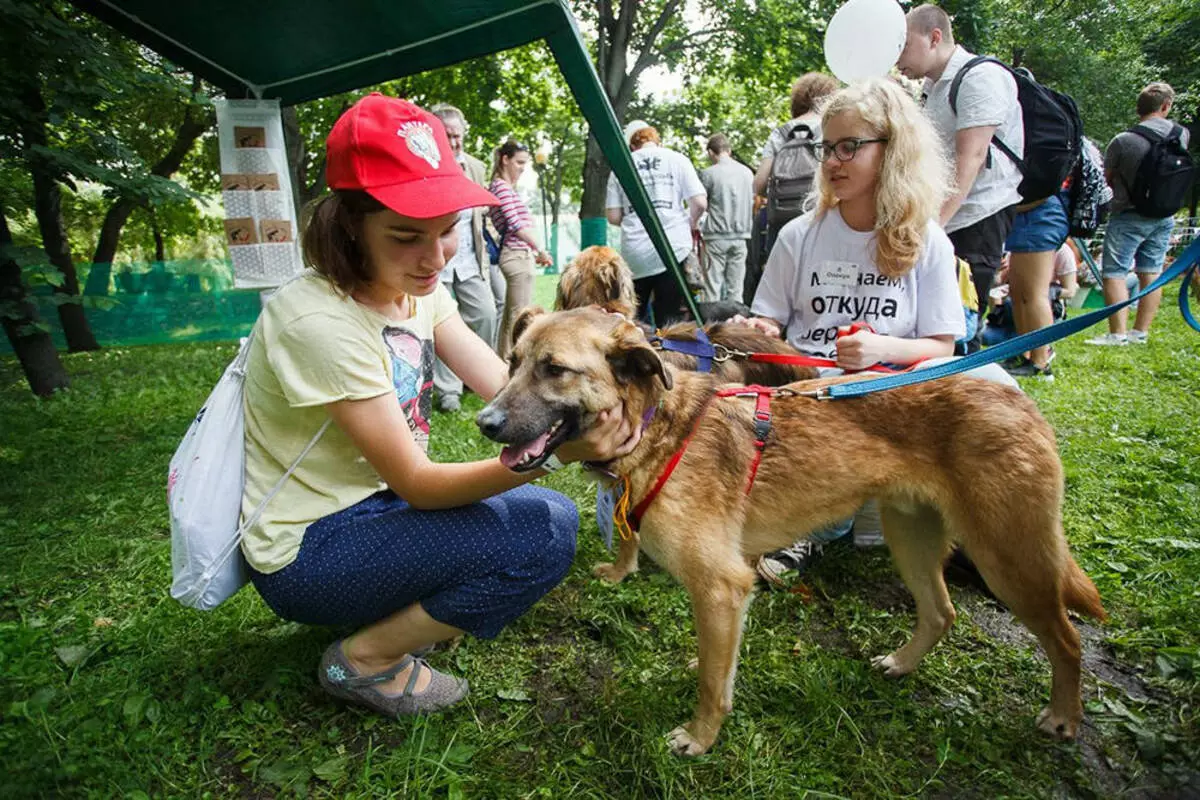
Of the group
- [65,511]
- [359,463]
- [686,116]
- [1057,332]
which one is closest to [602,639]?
[359,463]

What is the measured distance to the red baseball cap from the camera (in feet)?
6.23

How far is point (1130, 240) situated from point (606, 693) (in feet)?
29.5

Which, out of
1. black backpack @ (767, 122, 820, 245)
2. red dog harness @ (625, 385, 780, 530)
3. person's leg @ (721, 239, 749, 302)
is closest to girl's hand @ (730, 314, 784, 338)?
red dog harness @ (625, 385, 780, 530)

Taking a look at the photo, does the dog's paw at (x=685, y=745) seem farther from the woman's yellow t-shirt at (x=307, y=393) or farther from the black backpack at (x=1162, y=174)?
the black backpack at (x=1162, y=174)

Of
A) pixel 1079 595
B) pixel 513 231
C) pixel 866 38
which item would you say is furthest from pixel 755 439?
pixel 513 231

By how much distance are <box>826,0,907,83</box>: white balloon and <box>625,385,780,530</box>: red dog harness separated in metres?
3.13

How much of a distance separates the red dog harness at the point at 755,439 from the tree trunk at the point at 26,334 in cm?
547

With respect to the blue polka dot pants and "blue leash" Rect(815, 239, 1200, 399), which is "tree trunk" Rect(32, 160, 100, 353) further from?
"blue leash" Rect(815, 239, 1200, 399)

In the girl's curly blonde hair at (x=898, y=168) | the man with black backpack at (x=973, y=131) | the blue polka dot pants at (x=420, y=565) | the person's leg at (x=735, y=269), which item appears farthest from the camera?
the person's leg at (x=735, y=269)

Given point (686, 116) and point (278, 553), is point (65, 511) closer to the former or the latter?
point (278, 553)

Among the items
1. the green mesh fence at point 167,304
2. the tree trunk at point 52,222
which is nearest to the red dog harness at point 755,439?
the tree trunk at point 52,222

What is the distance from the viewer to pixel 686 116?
2178 centimetres

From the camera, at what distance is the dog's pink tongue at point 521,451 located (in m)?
1.93

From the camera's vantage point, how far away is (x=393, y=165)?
191 cm
